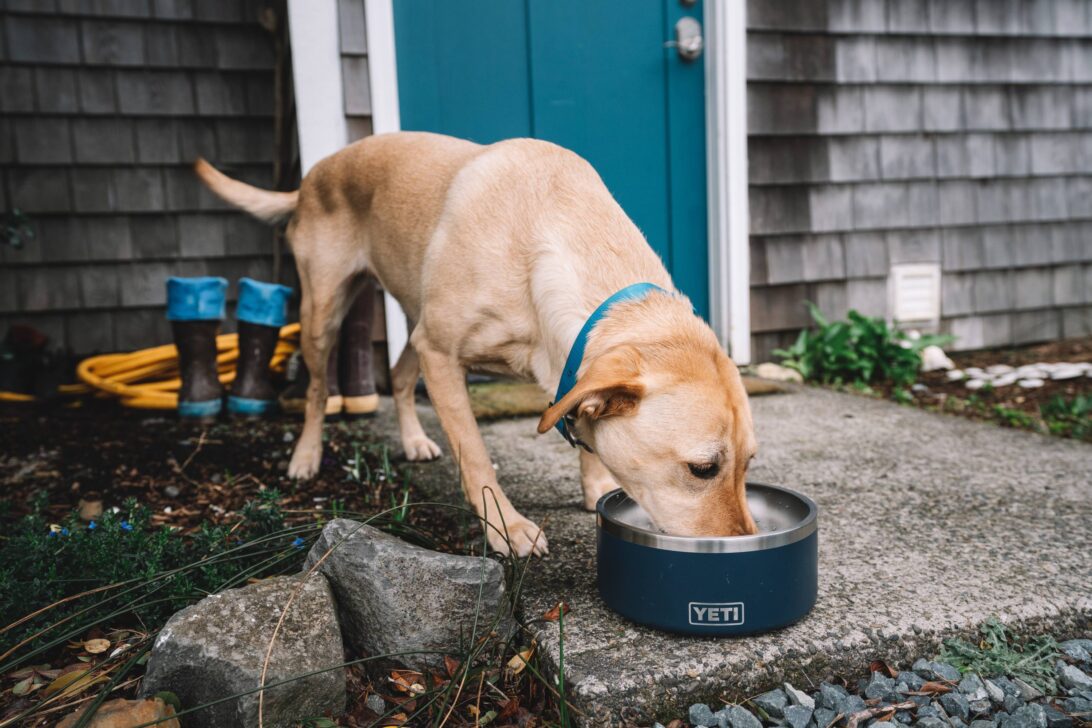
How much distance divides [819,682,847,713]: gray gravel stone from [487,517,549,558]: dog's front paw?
76 centimetres

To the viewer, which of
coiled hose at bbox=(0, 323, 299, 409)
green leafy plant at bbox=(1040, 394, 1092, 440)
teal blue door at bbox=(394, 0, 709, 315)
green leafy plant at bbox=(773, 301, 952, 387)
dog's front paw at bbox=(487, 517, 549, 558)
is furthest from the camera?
green leafy plant at bbox=(773, 301, 952, 387)

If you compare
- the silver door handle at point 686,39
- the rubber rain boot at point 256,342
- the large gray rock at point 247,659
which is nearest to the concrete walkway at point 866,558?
the large gray rock at point 247,659

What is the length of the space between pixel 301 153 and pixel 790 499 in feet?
9.55

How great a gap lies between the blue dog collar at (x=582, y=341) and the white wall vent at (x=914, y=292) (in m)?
3.75

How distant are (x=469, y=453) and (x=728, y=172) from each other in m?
2.92

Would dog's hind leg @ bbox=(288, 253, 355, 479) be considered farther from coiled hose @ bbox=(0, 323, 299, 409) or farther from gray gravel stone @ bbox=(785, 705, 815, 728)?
gray gravel stone @ bbox=(785, 705, 815, 728)

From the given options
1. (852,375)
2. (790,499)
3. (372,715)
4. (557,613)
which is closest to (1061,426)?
(852,375)

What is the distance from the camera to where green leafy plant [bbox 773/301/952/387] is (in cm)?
459

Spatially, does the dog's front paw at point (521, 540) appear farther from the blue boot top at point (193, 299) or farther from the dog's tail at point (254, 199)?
the blue boot top at point (193, 299)

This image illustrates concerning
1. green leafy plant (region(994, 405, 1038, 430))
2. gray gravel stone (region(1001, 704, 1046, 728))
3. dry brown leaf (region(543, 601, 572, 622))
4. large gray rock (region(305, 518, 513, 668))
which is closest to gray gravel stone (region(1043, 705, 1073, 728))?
gray gravel stone (region(1001, 704, 1046, 728))

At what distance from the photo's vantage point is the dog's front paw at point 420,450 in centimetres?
303

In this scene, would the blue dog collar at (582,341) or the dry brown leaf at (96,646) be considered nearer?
the dry brown leaf at (96,646)

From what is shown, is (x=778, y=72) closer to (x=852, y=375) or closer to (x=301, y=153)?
(x=852, y=375)

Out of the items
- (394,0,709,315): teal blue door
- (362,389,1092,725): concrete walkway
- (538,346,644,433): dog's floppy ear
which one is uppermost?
(394,0,709,315): teal blue door
